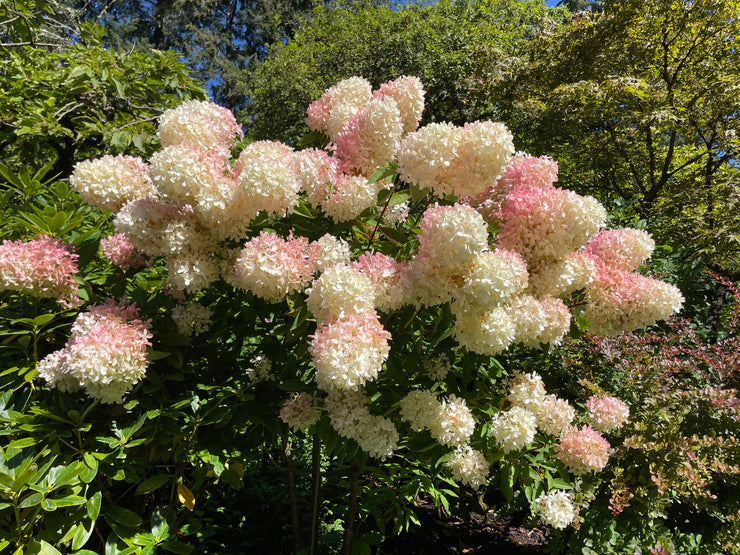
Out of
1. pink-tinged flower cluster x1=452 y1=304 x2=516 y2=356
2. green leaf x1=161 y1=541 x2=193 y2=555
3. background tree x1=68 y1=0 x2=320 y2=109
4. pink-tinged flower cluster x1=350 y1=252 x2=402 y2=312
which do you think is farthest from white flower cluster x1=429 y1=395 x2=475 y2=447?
background tree x1=68 y1=0 x2=320 y2=109

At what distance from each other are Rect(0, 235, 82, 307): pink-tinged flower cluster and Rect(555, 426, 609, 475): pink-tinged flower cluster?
1847 millimetres

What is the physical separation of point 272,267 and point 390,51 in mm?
13027

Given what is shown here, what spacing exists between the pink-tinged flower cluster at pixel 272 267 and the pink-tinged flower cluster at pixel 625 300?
918 mm

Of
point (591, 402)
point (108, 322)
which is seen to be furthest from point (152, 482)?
point (591, 402)

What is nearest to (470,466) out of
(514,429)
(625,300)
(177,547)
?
(514,429)

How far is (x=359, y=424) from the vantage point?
1.45 meters

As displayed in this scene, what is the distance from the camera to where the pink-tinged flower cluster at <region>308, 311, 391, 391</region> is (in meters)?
1.12

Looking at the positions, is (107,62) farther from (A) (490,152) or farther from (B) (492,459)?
(B) (492,459)

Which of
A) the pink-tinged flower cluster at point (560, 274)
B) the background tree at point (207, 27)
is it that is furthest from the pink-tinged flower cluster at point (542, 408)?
the background tree at point (207, 27)

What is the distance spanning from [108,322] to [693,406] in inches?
118

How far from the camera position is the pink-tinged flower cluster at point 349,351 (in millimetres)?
1122

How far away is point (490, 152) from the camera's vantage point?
4.09ft

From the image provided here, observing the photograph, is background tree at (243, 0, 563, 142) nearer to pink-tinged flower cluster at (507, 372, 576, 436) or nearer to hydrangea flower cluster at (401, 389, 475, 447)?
pink-tinged flower cluster at (507, 372, 576, 436)

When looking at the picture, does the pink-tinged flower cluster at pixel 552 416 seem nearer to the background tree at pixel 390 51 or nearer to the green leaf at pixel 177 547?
the green leaf at pixel 177 547
